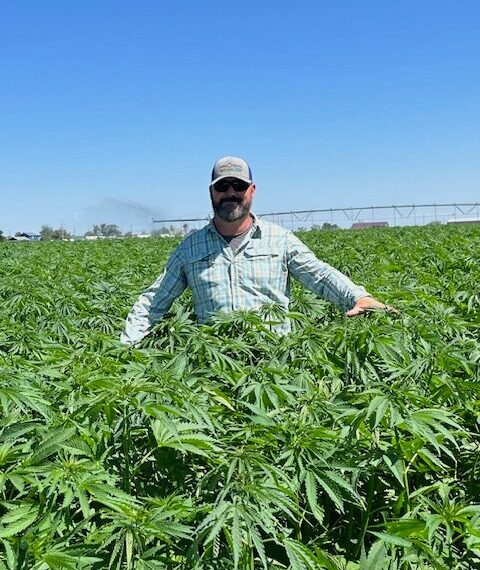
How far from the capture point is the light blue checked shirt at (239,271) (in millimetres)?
3889

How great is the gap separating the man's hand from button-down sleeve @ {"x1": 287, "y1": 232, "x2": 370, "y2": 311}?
0.14m

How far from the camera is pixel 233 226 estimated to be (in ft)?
12.8

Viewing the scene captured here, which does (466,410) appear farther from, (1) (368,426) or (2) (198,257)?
(2) (198,257)

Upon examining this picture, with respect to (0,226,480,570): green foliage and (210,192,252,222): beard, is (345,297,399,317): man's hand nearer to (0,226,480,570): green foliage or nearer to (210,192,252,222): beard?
(0,226,480,570): green foliage

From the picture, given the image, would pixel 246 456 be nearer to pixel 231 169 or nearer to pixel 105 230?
pixel 231 169

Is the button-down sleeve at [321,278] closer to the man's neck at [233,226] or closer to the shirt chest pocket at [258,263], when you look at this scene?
the shirt chest pocket at [258,263]

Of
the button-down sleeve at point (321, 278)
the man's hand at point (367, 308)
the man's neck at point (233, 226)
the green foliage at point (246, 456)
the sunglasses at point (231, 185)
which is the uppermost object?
the sunglasses at point (231, 185)

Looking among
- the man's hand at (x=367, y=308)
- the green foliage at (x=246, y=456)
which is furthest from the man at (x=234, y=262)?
the green foliage at (x=246, y=456)

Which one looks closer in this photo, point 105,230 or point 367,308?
point 367,308

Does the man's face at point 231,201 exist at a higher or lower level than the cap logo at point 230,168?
lower

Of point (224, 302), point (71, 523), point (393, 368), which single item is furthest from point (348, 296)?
point (71, 523)

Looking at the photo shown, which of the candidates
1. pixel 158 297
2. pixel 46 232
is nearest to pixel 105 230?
pixel 46 232

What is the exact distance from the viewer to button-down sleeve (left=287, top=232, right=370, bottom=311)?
11.8ft

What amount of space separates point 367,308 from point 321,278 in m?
0.61
